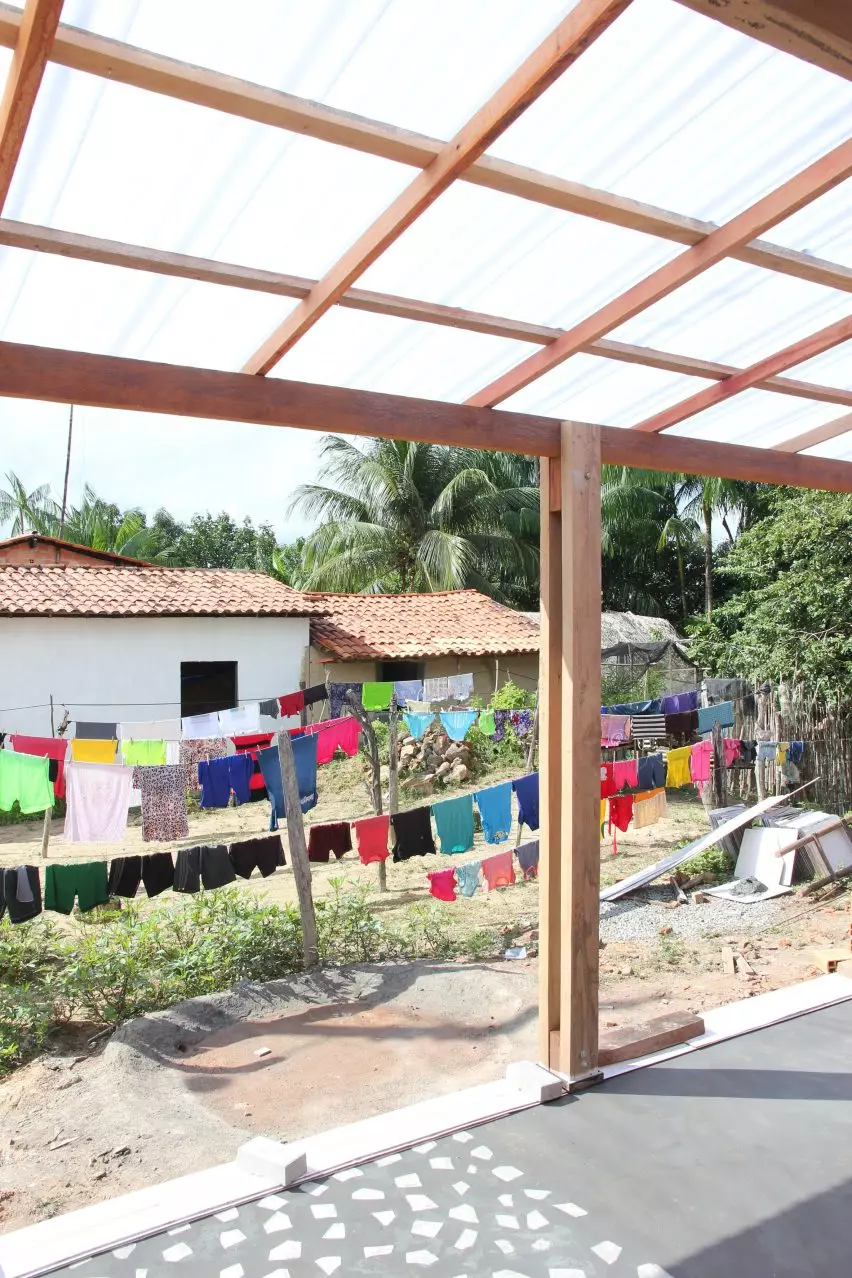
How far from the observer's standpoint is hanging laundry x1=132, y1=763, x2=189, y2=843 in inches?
266

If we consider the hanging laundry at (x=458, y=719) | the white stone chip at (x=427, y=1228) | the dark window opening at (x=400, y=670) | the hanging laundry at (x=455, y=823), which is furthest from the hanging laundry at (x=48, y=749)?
the dark window opening at (x=400, y=670)

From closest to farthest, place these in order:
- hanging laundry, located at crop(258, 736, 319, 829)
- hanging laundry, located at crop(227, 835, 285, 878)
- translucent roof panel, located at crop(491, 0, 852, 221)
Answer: translucent roof panel, located at crop(491, 0, 852, 221)
hanging laundry, located at crop(227, 835, 285, 878)
hanging laundry, located at crop(258, 736, 319, 829)

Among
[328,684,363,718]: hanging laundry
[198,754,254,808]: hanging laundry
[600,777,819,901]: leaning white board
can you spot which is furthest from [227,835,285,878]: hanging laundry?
[328,684,363,718]: hanging laundry

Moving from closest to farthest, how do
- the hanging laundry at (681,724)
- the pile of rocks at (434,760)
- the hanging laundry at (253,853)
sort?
1. the hanging laundry at (253,853)
2. the hanging laundry at (681,724)
3. the pile of rocks at (434,760)

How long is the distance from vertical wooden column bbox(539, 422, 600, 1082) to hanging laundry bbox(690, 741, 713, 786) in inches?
218

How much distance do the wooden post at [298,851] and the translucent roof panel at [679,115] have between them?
4.30 metres

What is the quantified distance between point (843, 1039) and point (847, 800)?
736 centimetres

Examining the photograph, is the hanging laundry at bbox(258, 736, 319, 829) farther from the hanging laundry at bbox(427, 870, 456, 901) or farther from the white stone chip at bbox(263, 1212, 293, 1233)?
the white stone chip at bbox(263, 1212, 293, 1233)

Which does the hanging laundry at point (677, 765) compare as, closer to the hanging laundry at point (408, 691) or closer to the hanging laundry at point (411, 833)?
the hanging laundry at point (411, 833)

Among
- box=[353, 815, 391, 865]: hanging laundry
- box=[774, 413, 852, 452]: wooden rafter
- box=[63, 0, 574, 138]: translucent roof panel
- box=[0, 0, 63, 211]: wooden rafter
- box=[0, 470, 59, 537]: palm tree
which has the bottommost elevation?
box=[353, 815, 391, 865]: hanging laundry

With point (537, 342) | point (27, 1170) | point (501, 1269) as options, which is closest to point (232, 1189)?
point (501, 1269)

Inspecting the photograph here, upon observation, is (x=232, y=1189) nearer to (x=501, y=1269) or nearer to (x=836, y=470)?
(x=501, y=1269)

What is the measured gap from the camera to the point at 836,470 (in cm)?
470

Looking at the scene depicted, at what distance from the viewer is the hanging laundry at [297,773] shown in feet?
20.5
